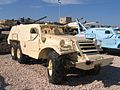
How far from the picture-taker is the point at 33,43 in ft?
40.9

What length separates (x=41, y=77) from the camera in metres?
11.3

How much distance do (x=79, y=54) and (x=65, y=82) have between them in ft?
3.35

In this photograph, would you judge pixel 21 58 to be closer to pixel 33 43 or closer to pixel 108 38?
pixel 33 43

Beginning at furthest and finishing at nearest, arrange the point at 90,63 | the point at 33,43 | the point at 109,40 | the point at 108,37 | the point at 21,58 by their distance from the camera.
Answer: the point at 108,37, the point at 109,40, the point at 21,58, the point at 33,43, the point at 90,63

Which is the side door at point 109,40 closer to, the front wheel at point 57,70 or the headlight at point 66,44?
the headlight at point 66,44

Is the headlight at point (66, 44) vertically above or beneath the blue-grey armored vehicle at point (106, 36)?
above

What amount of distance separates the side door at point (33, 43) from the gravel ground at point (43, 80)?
0.68m

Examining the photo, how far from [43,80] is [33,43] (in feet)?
6.88

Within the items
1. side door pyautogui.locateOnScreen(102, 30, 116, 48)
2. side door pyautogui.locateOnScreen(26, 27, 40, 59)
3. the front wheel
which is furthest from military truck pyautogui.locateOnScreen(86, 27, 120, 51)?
the front wheel

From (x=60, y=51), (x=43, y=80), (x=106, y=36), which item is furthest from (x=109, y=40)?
(x=60, y=51)

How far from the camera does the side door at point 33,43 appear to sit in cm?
1209

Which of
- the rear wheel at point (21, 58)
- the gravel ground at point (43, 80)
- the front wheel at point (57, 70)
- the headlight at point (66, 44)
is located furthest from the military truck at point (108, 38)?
the front wheel at point (57, 70)

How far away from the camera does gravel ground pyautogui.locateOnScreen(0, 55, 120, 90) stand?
32.2 feet

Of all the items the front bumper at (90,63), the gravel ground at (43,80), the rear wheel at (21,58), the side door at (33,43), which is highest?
the side door at (33,43)
